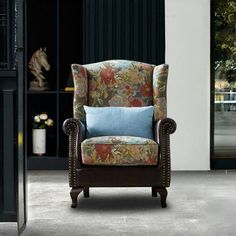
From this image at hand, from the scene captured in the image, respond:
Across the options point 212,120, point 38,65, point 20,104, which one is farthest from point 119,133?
point 38,65

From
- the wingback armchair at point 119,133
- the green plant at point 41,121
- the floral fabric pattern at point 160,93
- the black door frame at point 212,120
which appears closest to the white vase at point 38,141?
the green plant at point 41,121

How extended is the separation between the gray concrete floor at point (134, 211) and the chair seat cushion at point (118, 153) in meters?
0.33

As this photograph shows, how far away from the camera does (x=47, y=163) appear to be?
6.70 metres

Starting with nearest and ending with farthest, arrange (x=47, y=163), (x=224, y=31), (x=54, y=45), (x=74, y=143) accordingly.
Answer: (x=74, y=143) → (x=47, y=163) → (x=224, y=31) → (x=54, y=45)

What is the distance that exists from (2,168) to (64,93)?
3.32 meters

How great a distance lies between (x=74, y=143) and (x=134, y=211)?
0.69 m

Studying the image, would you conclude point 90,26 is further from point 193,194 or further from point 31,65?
point 193,194

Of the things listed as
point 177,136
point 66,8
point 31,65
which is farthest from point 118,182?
point 66,8

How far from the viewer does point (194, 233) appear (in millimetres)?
3619

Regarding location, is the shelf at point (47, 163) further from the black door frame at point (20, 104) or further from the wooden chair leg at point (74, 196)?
the black door frame at point (20, 104)

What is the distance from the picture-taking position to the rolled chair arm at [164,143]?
14.7 feet

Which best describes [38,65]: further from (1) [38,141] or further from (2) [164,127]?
(2) [164,127]

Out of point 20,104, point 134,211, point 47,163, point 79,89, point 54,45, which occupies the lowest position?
point 134,211

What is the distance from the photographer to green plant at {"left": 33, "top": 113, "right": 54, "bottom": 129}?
6.77m
